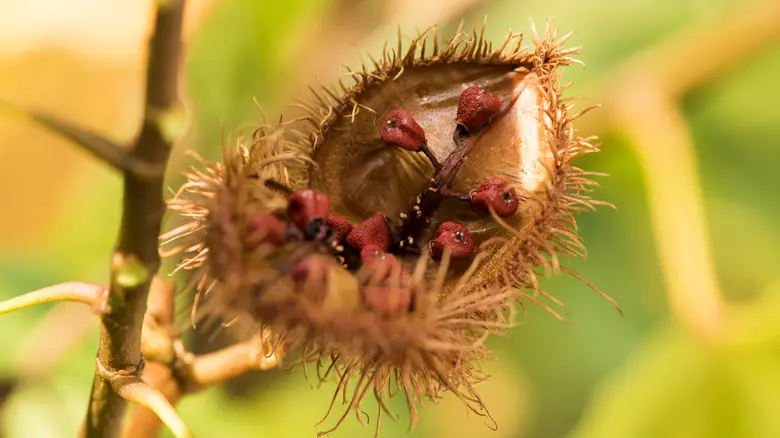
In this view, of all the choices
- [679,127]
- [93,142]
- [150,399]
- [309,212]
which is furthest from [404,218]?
[679,127]

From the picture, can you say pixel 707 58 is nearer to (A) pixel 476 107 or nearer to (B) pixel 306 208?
(A) pixel 476 107

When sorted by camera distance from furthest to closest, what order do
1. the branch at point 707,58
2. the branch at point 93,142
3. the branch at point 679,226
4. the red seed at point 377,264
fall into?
the branch at point 707,58
the branch at point 679,226
the red seed at point 377,264
the branch at point 93,142

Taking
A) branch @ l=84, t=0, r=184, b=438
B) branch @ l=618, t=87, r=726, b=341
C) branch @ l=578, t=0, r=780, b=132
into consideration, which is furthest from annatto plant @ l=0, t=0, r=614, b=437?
branch @ l=578, t=0, r=780, b=132

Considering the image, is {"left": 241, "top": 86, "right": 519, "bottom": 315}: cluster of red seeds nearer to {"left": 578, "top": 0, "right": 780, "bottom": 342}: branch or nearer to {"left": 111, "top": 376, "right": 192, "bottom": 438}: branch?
{"left": 111, "top": 376, "right": 192, "bottom": 438}: branch

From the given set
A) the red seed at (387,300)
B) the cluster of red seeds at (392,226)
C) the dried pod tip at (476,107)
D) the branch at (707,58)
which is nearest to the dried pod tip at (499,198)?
the cluster of red seeds at (392,226)

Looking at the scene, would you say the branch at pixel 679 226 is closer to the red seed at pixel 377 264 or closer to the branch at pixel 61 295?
the red seed at pixel 377 264

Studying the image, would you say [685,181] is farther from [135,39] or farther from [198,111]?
[135,39]
